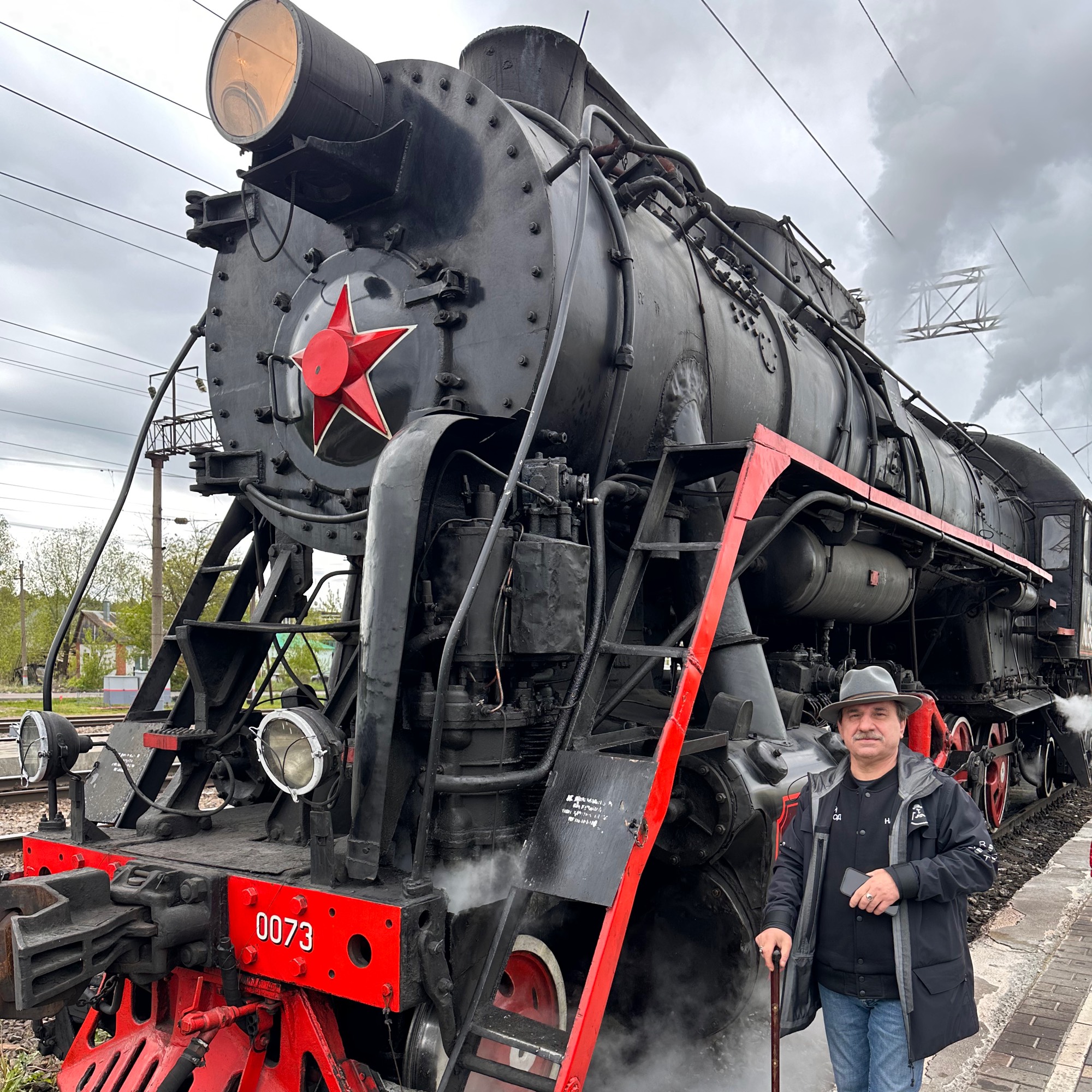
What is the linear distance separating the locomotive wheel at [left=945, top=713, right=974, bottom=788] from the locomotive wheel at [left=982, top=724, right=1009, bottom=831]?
713mm

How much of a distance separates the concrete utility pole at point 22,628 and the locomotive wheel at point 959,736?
35258mm

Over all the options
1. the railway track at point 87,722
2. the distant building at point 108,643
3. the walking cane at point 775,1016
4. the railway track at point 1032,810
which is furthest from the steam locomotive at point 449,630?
the distant building at point 108,643

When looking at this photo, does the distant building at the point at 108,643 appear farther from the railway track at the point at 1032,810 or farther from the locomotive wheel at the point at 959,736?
the locomotive wheel at the point at 959,736

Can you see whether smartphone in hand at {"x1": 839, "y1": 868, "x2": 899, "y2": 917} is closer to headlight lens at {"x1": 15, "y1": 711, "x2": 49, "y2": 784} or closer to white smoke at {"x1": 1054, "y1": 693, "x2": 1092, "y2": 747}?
headlight lens at {"x1": 15, "y1": 711, "x2": 49, "y2": 784}

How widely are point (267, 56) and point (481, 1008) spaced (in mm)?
2817

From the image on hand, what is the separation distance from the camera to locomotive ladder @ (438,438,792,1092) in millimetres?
2193

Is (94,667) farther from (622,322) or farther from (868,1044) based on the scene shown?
(868,1044)

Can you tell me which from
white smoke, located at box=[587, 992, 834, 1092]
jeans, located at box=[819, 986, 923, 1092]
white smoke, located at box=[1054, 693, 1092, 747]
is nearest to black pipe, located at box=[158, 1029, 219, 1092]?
white smoke, located at box=[587, 992, 834, 1092]

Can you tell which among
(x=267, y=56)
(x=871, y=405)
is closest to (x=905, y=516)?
(x=871, y=405)

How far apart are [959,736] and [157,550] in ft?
47.5

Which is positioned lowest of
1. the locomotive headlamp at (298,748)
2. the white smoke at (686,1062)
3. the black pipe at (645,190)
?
the white smoke at (686,1062)

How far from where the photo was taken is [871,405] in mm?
5516

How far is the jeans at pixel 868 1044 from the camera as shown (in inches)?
84.3

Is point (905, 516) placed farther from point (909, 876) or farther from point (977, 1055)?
point (909, 876)
